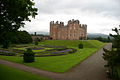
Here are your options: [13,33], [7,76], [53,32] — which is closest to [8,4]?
[13,33]

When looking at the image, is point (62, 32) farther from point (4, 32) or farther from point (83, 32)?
point (4, 32)

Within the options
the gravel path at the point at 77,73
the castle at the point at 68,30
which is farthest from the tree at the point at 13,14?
the castle at the point at 68,30

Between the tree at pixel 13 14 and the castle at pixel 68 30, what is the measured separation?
56039 millimetres

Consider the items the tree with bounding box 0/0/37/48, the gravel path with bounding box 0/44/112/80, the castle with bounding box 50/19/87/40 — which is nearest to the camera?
the tree with bounding box 0/0/37/48

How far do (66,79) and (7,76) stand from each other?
5.06m

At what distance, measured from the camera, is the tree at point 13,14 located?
9.66 m

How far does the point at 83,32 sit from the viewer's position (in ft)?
255

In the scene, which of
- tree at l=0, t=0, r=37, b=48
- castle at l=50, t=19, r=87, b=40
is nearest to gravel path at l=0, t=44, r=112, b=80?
tree at l=0, t=0, r=37, b=48

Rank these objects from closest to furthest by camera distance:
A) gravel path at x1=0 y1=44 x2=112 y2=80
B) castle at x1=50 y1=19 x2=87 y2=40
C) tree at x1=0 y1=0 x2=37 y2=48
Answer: tree at x1=0 y1=0 x2=37 y2=48 → gravel path at x1=0 y1=44 x2=112 y2=80 → castle at x1=50 y1=19 x2=87 y2=40

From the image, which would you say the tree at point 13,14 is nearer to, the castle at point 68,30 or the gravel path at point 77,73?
the gravel path at point 77,73

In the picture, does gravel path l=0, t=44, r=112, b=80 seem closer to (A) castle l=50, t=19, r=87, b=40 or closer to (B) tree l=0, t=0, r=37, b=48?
(B) tree l=0, t=0, r=37, b=48

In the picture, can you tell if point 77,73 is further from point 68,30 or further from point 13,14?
point 68,30

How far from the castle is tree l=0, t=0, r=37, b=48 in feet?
184

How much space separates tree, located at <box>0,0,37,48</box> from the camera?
31.7 ft
